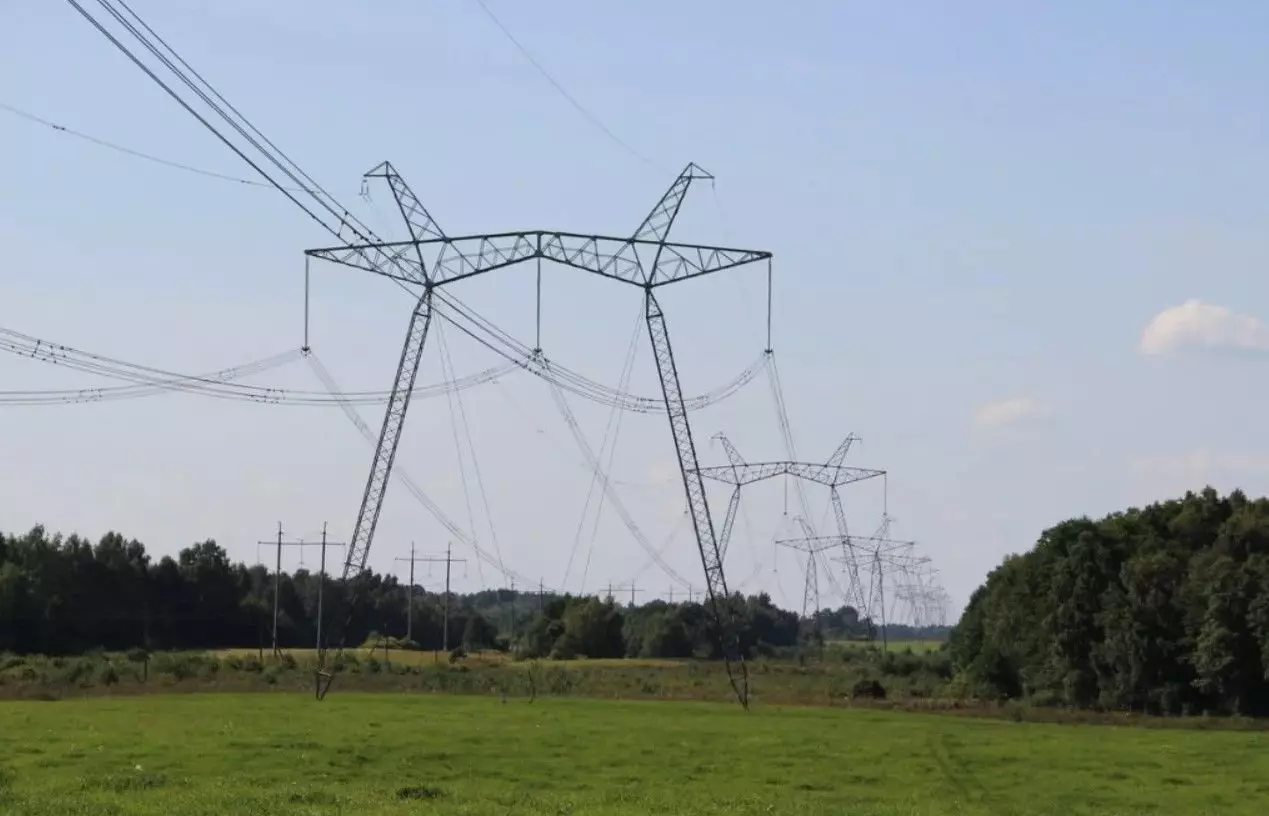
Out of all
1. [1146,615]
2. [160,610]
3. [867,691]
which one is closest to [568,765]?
[1146,615]

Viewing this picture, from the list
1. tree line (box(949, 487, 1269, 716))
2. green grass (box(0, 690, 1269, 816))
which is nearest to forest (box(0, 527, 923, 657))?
tree line (box(949, 487, 1269, 716))

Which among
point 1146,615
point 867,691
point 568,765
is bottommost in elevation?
point 568,765

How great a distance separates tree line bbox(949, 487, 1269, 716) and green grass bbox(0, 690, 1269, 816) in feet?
76.5

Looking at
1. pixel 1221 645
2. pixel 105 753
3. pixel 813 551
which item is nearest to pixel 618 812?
pixel 105 753

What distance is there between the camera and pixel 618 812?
1555 inches

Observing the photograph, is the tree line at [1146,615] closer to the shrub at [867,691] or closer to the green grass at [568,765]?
the shrub at [867,691]

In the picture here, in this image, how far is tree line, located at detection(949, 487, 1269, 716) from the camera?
9688cm

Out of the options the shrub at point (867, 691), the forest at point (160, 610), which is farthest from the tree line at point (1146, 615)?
the forest at point (160, 610)

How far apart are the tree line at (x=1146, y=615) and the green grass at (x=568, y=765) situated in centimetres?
2332

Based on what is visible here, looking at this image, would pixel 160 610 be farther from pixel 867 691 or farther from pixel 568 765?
pixel 568 765

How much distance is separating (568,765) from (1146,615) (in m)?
62.6

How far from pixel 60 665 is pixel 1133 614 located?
67.4m

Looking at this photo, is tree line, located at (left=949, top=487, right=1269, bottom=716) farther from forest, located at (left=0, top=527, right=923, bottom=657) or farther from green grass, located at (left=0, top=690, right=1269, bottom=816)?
forest, located at (left=0, top=527, right=923, bottom=657)

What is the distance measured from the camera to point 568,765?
167 ft
